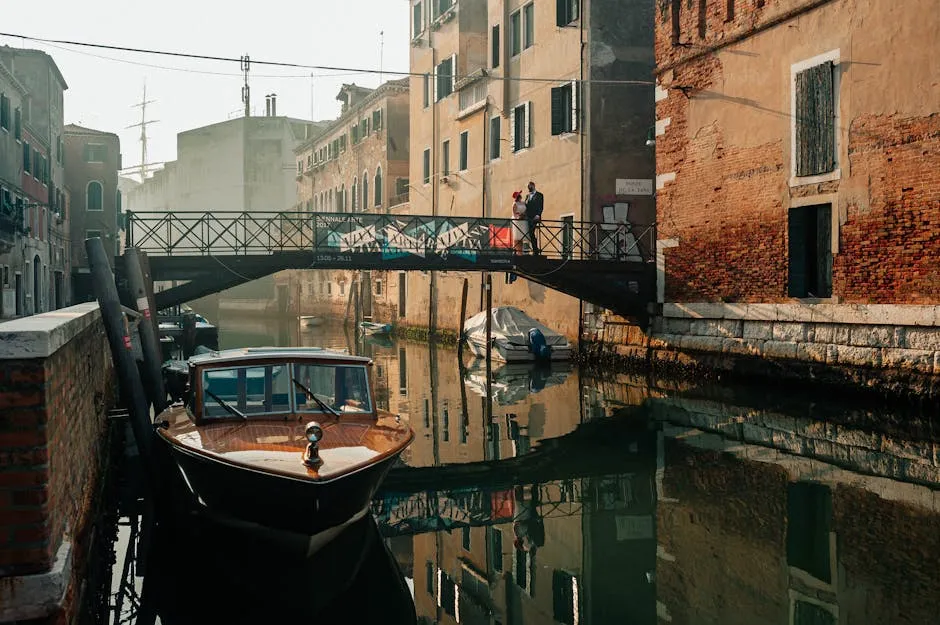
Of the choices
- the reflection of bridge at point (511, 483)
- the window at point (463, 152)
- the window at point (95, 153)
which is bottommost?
the reflection of bridge at point (511, 483)

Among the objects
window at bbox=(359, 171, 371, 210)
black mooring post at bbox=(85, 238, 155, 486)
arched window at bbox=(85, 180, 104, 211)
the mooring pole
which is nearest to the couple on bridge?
the mooring pole

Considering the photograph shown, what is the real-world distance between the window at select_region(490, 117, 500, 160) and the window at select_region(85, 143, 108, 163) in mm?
22550

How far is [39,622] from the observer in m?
3.97

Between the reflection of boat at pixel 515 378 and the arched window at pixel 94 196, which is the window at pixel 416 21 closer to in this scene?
the reflection of boat at pixel 515 378

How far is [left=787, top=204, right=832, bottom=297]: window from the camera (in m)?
14.6

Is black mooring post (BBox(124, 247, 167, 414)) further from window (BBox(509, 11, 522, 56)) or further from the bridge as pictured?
window (BBox(509, 11, 522, 56))

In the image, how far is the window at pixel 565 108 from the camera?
2131 centimetres

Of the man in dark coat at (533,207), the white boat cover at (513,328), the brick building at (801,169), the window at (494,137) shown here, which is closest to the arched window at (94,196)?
the window at (494,137)

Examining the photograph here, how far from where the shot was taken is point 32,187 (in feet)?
96.4

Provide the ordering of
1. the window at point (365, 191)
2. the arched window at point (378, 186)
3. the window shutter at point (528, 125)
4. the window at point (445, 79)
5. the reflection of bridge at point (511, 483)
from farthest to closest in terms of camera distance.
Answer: the window at point (365, 191) → the arched window at point (378, 186) → the window at point (445, 79) → the window shutter at point (528, 125) → the reflection of bridge at point (511, 483)

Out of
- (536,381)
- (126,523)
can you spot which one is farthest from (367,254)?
(126,523)

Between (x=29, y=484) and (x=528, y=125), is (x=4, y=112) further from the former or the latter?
(x=29, y=484)

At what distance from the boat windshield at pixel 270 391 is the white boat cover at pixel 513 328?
14.1 metres

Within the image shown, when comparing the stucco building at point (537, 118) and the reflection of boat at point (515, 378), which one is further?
the stucco building at point (537, 118)
